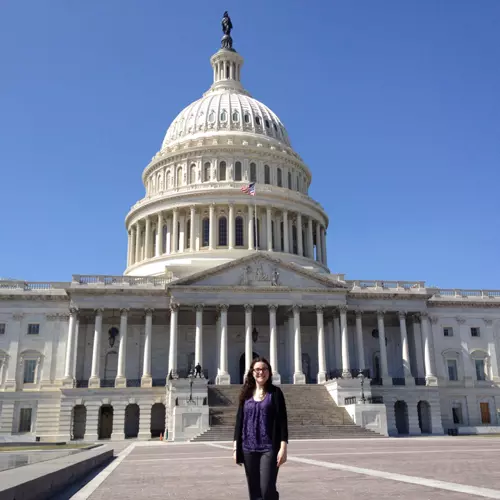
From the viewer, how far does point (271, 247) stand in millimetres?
76688

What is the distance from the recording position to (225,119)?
3460 inches

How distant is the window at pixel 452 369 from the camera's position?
68062 millimetres

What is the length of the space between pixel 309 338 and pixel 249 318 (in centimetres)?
1063

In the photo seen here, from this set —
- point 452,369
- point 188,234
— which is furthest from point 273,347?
point 188,234

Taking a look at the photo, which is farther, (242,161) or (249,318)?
(242,161)

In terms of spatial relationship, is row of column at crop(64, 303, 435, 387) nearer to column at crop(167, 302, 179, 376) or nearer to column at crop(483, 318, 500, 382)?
column at crop(167, 302, 179, 376)

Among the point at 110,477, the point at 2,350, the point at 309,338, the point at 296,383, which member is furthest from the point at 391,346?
the point at 110,477

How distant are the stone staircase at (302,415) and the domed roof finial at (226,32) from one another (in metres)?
68.5

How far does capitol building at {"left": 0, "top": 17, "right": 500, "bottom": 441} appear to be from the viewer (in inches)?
2274

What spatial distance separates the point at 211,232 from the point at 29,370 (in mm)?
27130

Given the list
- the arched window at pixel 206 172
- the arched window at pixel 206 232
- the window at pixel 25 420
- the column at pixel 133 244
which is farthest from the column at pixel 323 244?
the window at pixel 25 420

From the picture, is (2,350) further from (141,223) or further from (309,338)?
(309,338)

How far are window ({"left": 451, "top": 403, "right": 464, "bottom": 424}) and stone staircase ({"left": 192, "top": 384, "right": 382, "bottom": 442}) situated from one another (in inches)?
737

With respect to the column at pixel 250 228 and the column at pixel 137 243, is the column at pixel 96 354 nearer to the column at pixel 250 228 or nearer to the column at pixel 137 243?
the column at pixel 137 243
